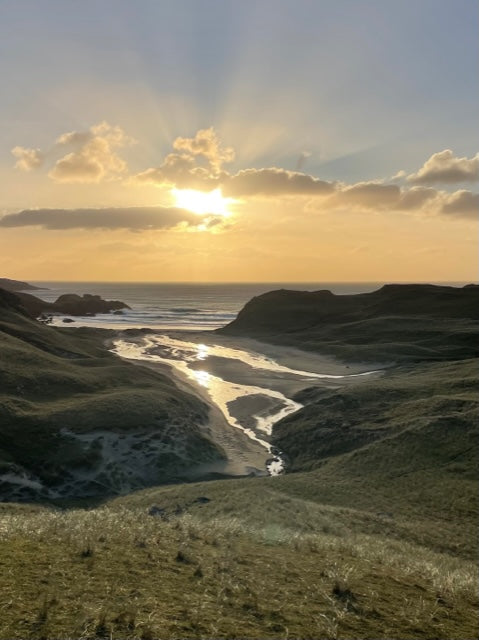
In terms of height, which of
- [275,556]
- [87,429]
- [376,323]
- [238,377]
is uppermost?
[376,323]

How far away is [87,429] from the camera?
39.4 meters

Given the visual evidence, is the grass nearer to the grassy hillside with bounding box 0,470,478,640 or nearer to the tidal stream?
the grassy hillside with bounding box 0,470,478,640

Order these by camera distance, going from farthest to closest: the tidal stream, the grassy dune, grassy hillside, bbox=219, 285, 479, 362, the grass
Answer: grassy hillside, bbox=219, 285, 479, 362 < the tidal stream < the grassy dune < the grass

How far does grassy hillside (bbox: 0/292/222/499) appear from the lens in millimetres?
33719

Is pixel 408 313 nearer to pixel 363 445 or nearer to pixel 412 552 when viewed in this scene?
pixel 363 445

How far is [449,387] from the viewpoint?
53.0 m

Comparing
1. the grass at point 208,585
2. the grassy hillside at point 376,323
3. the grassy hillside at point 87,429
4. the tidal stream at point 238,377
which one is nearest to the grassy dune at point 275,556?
the grass at point 208,585

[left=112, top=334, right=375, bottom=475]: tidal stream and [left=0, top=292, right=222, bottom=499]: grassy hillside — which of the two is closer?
[left=0, top=292, right=222, bottom=499]: grassy hillside

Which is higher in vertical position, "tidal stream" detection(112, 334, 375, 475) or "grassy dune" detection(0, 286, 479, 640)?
"grassy dune" detection(0, 286, 479, 640)

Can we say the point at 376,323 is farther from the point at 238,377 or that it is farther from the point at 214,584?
the point at 214,584

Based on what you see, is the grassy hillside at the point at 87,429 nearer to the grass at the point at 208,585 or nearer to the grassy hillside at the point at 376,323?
the grass at the point at 208,585

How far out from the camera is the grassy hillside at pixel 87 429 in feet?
111

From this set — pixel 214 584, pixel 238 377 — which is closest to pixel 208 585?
pixel 214 584

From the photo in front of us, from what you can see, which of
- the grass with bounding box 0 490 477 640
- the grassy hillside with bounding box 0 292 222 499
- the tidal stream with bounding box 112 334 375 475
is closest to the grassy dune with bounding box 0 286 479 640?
the grass with bounding box 0 490 477 640
